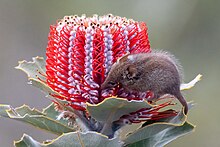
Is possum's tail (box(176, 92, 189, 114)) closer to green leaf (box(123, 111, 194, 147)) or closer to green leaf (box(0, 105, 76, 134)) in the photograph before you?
green leaf (box(123, 111, 194, 147))

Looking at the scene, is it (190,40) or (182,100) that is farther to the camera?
(190,40)

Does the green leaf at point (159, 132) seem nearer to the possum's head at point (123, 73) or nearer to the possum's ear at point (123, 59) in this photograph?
the possum's head at point (123, 73)

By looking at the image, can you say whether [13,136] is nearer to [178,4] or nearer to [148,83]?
[178,4]

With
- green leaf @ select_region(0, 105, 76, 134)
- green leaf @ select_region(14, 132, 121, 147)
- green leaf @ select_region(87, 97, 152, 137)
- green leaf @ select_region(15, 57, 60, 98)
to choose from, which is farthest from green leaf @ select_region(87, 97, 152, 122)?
green leaf @ select_region(15, 57, 60, 98)

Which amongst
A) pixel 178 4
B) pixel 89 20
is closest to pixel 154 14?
pixel 178 4

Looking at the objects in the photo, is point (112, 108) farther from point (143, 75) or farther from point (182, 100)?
point (182, 100)

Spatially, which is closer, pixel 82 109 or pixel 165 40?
pixel 82 109

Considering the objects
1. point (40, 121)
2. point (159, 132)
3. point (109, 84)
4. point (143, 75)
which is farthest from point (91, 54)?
point (159, 132)
